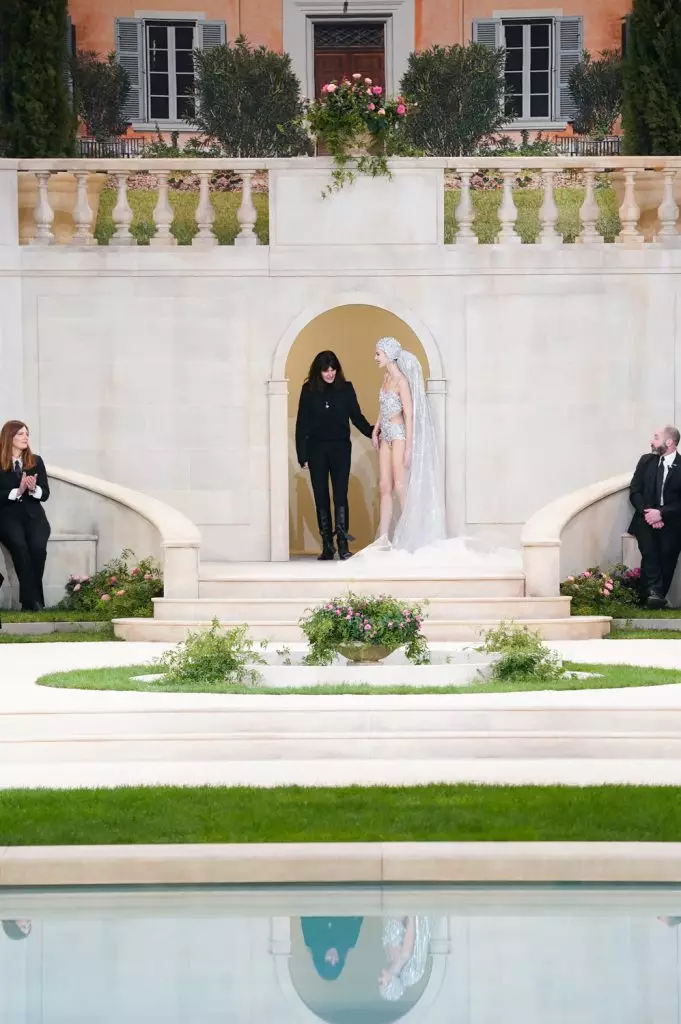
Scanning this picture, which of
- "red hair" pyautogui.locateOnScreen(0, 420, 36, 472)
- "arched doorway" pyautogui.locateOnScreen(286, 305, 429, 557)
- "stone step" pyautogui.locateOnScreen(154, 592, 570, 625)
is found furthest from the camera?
"arched doorway" pyautogui.locateOnScreen(286, 305, 429, 557)

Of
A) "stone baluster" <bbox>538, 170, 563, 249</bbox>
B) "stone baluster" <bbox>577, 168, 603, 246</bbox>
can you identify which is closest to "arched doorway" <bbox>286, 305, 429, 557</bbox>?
"stone baluster" <bbox>538, 170, 563, 249</bbox>

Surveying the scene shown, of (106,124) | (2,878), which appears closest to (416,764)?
(2,878)

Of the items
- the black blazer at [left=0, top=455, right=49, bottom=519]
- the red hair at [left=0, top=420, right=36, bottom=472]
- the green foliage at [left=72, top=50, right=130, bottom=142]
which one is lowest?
the black blazer at [left=0, top=455, right=49, bottom=519]

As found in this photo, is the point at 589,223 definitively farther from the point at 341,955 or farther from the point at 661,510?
the point at 341,955

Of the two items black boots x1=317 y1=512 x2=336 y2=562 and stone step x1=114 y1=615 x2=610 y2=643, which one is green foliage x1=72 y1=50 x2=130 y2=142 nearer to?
black boots x1=317 y1=512 x2=336 y2=562

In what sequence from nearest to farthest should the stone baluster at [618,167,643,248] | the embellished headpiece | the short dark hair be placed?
1. the embellished headpiece
2. the short dark hair
3. the stone baluster at [618,167,643,248]


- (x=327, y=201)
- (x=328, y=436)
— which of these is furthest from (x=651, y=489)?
(x=327, y=201)

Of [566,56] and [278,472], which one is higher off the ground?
[566,56]

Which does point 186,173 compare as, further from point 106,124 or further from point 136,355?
point 106,124

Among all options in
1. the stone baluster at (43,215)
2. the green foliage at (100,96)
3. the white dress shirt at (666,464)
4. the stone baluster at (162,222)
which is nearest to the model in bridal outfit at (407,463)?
the white dress shirt at (666,464)

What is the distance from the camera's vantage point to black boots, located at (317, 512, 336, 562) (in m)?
16.5

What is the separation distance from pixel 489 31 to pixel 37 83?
9.88 metres

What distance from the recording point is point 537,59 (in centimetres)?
2781

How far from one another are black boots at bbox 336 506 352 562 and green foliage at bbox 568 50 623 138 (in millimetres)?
12126
